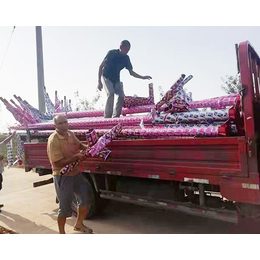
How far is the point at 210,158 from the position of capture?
2.80 meters

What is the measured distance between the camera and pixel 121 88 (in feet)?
16.7

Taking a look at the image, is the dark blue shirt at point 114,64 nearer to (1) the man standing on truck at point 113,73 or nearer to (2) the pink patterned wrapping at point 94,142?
(1) the man standing on truck at point 113,73

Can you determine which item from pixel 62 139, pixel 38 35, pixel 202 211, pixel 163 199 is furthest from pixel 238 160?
pixel 38 35

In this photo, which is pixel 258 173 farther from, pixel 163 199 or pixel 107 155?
pixel 107 155

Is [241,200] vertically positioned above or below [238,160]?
below

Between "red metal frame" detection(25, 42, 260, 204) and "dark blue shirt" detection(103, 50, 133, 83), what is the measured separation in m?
1.85

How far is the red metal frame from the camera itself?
8.29 ft

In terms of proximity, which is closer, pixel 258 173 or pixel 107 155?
pixel 258 173

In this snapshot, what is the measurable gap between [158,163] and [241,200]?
1.05 meters

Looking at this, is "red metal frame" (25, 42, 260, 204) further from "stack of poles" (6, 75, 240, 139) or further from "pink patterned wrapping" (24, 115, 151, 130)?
"pink patterned wrapping" (24, 115, 151, 130)

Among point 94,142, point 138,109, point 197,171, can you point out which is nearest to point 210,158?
point 197,171

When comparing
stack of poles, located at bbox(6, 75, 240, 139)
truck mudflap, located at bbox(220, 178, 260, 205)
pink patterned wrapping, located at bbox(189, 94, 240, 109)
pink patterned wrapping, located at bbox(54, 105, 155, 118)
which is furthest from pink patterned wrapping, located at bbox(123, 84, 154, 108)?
truck mudflap, located at bbox(220, 178, 260, 205)

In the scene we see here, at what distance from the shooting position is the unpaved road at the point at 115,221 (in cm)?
365

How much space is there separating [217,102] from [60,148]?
90.3 inches
